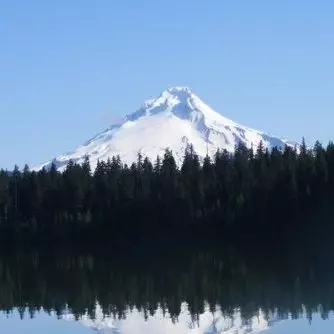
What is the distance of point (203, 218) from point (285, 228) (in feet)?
41.0

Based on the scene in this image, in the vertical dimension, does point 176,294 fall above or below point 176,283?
below

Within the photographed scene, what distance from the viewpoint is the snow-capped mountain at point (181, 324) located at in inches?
1447

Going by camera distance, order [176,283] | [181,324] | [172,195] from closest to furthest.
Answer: [181,324] → [176,283] → [172,195]

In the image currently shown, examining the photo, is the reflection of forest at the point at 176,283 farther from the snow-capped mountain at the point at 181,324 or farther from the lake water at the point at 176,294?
the snow-capped mountain at the point at 181,324

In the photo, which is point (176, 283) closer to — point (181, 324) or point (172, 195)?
point (181, 324)

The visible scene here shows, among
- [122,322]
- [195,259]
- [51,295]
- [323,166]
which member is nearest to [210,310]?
[122,322]

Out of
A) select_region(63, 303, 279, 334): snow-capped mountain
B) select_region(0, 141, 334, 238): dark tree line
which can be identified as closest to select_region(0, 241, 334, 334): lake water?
select_region(63, 303, 279, 334): snow-capped mountain

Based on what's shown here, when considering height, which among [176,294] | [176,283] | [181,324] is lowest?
[181,324]

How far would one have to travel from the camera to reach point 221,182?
4323 inches

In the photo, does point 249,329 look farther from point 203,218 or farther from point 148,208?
point 148,208

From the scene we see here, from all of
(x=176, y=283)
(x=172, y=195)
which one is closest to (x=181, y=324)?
(x=176, y=283)

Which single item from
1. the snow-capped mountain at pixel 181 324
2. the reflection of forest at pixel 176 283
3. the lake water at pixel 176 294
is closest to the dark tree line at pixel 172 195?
the reflection of forest at pixel 176 283

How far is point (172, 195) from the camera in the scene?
10925cm

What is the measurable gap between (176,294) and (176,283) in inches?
225
